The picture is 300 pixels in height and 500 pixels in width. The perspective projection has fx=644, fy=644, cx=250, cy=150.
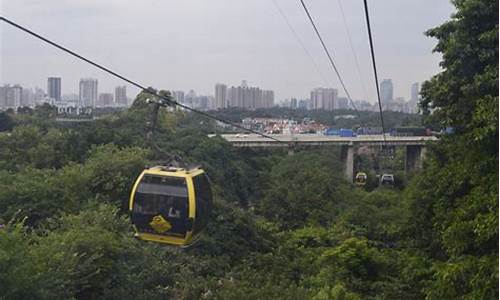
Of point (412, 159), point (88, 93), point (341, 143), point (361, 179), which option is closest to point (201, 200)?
point (361, 179)

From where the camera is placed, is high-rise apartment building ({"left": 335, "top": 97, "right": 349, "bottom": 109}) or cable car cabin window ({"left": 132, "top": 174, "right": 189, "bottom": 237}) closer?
cable car cabin window ({"left": 132, "top": 174, "right": 189, "bottom": 237})

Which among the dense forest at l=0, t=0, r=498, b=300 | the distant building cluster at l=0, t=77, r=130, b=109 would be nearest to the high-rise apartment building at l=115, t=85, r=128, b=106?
the distant building cluster at l=0, t=77, r=130, b=109

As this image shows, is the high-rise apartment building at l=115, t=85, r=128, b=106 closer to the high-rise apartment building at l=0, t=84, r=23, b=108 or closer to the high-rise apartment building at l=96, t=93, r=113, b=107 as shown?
the high-rise apartment building at l=96, t=93, r=113, b=107

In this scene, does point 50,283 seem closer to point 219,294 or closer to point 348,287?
point 219,294

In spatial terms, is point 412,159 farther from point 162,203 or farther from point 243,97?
point 162,203

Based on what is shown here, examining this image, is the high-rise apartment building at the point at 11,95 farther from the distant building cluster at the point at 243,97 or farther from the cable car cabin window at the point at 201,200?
the cable car cabin window at the point at 201,200

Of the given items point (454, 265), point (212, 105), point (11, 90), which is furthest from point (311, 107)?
point (454, 265)
